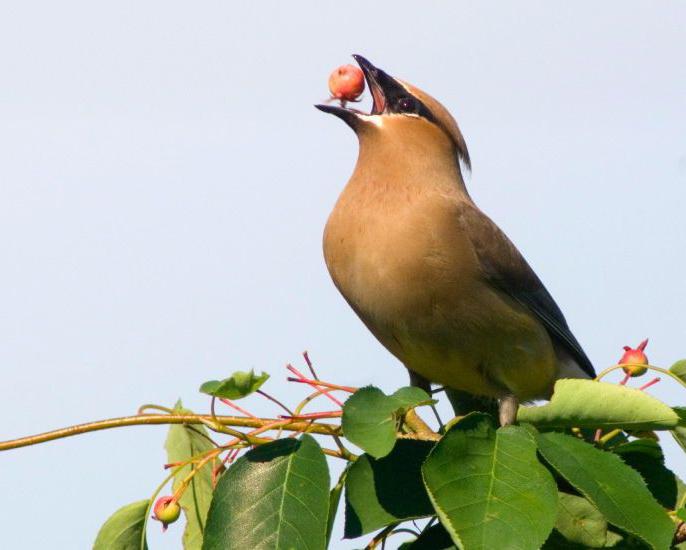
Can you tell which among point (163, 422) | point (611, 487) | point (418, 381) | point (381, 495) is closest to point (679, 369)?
point (611, 487)

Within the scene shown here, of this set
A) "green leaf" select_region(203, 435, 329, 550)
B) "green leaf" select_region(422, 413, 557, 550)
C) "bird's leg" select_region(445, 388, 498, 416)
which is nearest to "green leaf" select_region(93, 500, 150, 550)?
"green leaf" select_region(203, 435, 329, 550)

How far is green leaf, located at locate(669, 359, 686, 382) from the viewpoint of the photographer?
10.1ft

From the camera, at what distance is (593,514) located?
2746mm

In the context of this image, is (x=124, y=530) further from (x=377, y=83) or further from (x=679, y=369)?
(x=377, y=83)

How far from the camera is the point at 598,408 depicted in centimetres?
266

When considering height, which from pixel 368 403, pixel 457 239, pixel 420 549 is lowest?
pixel 420 549

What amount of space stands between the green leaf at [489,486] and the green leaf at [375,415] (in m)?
0.15

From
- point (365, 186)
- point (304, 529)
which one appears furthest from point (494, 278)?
point (304, 529)

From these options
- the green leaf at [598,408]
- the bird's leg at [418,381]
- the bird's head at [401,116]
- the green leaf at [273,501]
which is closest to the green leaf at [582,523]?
the green leaf at [598,408]

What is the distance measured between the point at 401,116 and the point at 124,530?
2548 mm

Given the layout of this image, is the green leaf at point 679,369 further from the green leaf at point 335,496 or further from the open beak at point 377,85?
the open beak at point 377,85

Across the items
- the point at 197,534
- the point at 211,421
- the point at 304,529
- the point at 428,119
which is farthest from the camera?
the point at 428,119

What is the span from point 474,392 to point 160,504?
213 centimetres

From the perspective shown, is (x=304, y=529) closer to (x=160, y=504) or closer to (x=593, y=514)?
(x=160, y=504)
